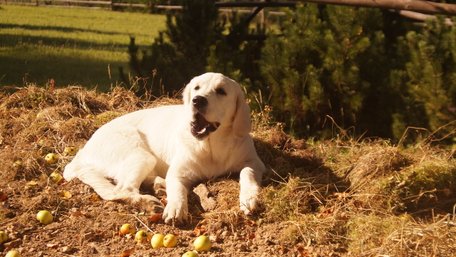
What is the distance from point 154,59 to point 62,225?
4.53 metres

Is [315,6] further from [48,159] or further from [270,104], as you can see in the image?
[48,159]

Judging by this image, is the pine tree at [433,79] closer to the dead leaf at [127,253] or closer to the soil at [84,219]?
the soil at [84,219]

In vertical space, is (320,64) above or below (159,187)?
above

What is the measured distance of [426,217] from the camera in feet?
15.0

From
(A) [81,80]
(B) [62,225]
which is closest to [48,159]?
(B) [62,225]

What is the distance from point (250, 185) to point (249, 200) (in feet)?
0.76

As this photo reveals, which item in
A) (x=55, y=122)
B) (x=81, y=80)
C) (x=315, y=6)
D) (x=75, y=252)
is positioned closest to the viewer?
(x=75, y=252)

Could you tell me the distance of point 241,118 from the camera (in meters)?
5.00

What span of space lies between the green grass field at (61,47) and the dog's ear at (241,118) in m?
4.97

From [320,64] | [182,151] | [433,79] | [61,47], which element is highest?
[433,79]

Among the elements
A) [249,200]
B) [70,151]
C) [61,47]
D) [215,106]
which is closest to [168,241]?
[249,200]

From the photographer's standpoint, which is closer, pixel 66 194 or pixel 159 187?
pixel 66 194

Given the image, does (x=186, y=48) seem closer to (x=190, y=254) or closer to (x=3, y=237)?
(x=3, y=237)

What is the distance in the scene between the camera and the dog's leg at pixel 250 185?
4488 mm
